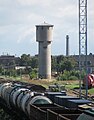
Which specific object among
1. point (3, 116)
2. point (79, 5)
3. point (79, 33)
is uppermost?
point (79, 5)

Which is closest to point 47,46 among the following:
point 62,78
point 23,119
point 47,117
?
point 62,78

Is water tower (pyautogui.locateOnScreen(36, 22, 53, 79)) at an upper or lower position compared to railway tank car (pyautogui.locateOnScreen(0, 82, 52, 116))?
upper

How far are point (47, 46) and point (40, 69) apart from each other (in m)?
8.55

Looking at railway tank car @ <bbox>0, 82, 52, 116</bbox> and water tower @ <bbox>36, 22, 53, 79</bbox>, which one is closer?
railway tank car @ <bbox>0, 82, 52, 116</bbox>

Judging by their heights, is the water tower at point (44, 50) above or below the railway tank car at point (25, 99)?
above

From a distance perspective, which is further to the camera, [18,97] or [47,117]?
[18,97]

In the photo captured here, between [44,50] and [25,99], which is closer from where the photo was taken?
[25,99]

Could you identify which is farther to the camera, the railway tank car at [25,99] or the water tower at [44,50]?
the water tower at [44,50]

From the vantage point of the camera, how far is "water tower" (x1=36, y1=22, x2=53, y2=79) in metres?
150

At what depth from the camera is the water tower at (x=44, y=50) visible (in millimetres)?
149875

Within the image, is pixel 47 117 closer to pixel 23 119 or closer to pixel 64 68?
pixel 23 119

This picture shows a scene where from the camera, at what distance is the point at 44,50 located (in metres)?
150

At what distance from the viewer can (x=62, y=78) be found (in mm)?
134750

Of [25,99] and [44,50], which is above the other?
[44,50]
